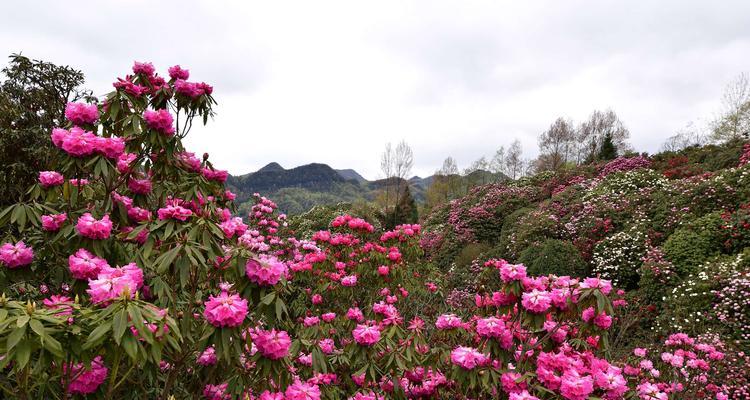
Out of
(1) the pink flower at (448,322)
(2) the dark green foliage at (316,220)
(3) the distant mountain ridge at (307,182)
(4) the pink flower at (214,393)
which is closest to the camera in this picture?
(4) the pink flower at (214,393)

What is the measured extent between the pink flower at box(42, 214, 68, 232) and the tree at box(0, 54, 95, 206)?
23.9 feet

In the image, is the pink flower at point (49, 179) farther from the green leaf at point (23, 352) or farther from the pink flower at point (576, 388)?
the pink flower at point (576, 388)

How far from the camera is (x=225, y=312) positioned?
160 cm

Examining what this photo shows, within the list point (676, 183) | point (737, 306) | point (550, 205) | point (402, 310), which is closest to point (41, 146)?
point (402, 310)

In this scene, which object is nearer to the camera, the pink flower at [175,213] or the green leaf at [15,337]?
the green leaf at [15,337]

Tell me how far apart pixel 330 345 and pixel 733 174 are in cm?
982

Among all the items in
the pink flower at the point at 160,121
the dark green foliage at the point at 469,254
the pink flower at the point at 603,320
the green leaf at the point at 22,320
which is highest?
the pink flower at the point at 160,121

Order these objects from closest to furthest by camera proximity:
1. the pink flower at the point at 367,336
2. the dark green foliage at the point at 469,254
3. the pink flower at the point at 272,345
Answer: the pink flower at the point at 272,345, the pink flower at the point at 367,336, the dark green foliage at the point at 469,254

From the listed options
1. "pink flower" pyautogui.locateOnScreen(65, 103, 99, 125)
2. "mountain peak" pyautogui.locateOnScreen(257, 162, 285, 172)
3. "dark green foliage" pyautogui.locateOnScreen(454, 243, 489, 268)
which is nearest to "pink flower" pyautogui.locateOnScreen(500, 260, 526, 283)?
"pink flower" pyautogui.locateOnScreen(65, 103, 99, 125)

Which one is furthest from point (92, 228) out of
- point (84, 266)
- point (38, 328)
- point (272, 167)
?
point (272, 167)

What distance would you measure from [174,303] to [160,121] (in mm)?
1062

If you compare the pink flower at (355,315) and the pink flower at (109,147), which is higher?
the pink flower at (109,147)

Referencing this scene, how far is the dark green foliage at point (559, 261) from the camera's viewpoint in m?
8.20

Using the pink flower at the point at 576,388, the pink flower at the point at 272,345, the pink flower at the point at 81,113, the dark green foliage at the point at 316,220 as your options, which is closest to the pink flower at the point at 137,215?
the pink flower at the point at 81,113
